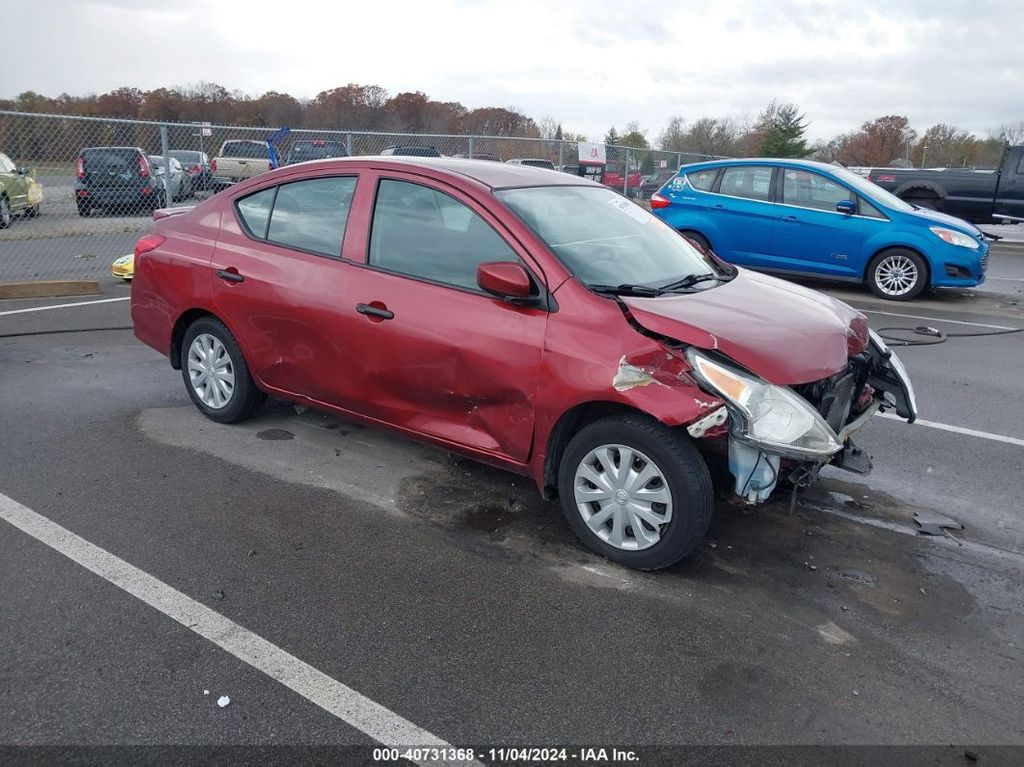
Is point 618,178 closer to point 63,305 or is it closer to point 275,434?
point 63,305

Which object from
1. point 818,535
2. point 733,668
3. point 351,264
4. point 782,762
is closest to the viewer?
point 782,762

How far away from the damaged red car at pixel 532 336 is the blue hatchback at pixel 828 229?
6.48 m

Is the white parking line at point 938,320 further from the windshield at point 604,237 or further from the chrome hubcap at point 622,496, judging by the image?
the chrome hubcap at point 622,496

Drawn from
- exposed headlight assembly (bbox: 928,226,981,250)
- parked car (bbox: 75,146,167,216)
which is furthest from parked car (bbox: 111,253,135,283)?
exposed headlight assembly (bbox: 928,226,981,250)

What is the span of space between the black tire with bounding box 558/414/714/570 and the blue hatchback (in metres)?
8.20

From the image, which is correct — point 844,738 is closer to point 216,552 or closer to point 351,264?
point 216,552

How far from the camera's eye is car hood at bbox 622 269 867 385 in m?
3.52

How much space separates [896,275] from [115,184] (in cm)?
1091

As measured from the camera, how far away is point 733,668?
3.06 metres

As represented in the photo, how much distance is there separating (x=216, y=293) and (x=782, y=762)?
4.01 metres

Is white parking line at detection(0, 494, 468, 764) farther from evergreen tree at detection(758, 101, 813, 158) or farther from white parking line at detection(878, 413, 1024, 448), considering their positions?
evergreen tree at detection(758, 101, 813, 158)

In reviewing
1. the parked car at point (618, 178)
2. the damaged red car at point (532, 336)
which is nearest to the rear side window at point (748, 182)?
the damaged red car at point (532, 336)

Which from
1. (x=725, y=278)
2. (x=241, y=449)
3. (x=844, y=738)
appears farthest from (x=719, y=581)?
(x=241, y=449)

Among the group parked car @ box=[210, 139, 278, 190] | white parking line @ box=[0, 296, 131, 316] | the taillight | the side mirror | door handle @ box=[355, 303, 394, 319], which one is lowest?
white parking line @ box=[0, 296, 131, 316]
